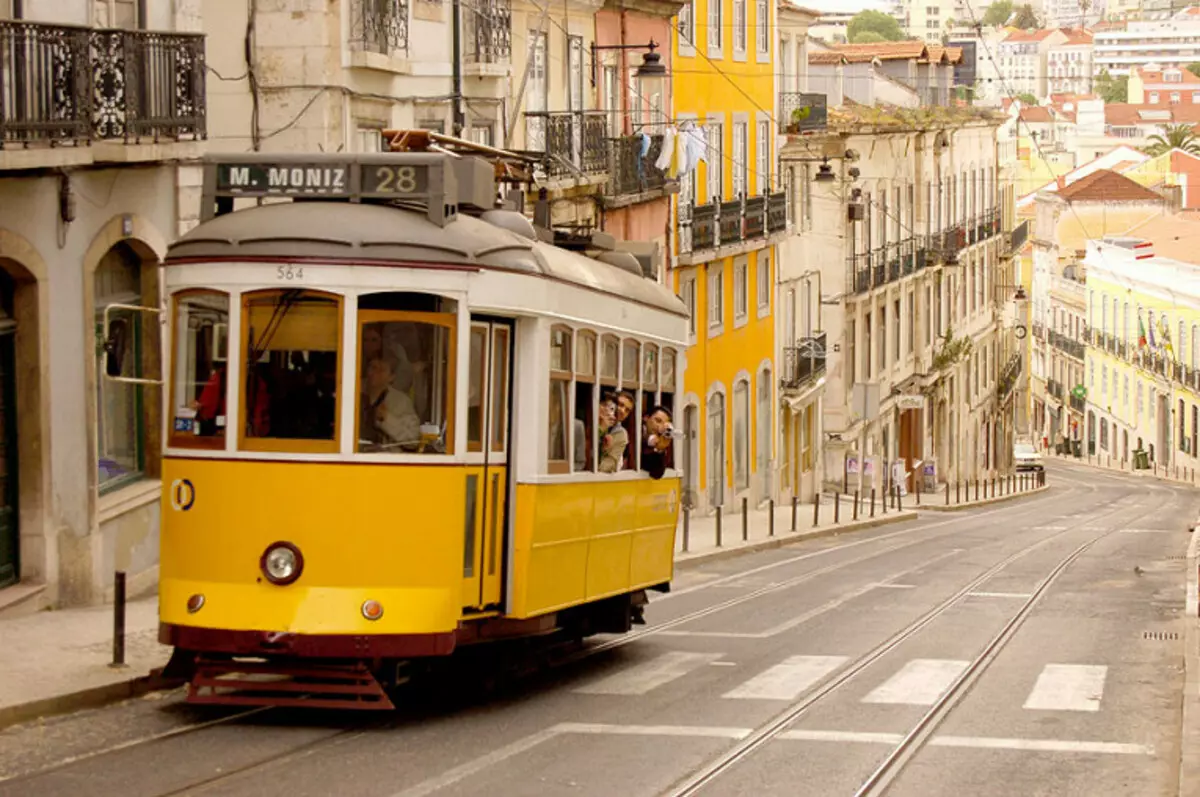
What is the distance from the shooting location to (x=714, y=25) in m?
47.0

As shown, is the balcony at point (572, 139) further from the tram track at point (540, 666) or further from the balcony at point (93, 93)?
the balcony at point (93, 93)

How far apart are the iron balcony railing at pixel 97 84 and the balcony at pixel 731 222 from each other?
22.8 m

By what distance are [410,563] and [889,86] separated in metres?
57.5

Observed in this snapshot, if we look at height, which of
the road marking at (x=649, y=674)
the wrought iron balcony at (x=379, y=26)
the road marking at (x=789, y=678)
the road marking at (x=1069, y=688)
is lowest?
the road marking at (x=1069, y=688)

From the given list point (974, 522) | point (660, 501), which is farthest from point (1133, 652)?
point (974, 522)

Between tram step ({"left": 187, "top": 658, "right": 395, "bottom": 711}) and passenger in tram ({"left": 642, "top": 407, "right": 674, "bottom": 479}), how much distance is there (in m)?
3.90

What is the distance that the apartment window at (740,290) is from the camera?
47594 mm

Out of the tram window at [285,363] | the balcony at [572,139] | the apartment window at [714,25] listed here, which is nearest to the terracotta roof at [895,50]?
the apartment window at [714,25]

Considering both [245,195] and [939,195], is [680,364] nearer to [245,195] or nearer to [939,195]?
[245,195]

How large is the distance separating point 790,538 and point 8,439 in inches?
787

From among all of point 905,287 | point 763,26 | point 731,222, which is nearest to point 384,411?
point 731,222

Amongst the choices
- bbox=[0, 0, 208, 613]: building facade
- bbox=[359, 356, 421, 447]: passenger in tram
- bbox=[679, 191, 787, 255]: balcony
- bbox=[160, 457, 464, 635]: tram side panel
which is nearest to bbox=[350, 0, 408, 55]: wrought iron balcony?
bbox=[0, 0, 208, 613]: building facade

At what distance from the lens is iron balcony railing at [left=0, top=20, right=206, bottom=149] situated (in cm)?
1752

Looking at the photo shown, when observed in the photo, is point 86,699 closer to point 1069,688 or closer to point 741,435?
point 1069,688
